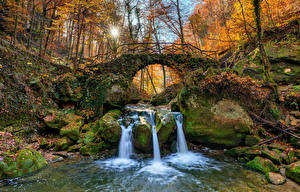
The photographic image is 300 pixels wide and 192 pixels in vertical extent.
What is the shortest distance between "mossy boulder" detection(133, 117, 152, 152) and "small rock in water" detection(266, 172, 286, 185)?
386 centimetres

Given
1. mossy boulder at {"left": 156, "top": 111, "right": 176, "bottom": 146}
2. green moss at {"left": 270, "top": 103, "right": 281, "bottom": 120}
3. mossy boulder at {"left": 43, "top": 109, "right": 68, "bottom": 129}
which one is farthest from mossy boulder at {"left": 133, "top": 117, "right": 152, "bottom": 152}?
green moss at {"left": 270, "top": 103, "right": 281, "bottom": 120}

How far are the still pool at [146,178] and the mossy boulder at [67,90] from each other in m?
3.90

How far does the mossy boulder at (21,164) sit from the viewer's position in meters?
3.77

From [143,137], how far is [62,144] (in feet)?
10.6

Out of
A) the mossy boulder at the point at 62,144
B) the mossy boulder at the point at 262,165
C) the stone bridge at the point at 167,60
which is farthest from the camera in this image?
the stone bridge at the point at 167,60

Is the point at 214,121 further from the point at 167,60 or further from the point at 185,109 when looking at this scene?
the point at 167,60

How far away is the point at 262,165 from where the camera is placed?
4453 millimetres

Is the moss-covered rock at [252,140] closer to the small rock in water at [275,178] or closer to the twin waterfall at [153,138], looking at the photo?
the small rock in water at [275,178]

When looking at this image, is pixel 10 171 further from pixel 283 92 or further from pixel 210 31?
pixel 210 31

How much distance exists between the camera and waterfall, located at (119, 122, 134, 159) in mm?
6090

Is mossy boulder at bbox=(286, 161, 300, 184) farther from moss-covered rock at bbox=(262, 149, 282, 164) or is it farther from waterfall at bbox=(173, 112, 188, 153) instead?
waterfall at bbox=(173, 112, 188, 153)

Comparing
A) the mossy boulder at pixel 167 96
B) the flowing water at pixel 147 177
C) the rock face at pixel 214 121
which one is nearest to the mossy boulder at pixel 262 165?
the flowing water at pixel 147 177

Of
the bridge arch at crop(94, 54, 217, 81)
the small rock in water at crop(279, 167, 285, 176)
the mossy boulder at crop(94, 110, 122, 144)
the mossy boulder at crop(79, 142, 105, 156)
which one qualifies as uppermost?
the bridge arch at crop(94, 54, 217, 81)

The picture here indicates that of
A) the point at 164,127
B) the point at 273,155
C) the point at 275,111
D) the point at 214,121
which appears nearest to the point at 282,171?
the point at 273,155
